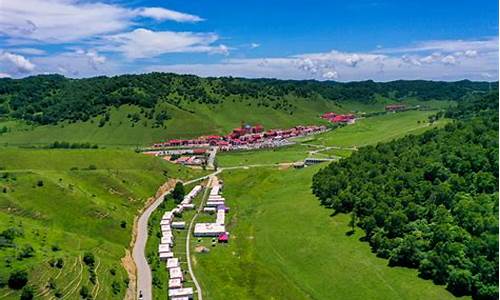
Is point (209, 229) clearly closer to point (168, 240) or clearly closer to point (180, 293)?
point (168, 240)

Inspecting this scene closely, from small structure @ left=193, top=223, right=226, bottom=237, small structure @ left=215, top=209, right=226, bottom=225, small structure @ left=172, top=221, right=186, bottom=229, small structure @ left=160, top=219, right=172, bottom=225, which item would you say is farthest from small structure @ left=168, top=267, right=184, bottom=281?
small structure @ left=215, top=209, right=226, bottom=225

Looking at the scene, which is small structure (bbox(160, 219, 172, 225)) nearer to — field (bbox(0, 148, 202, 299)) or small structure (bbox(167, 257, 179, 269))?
field (bbox(0, 148, 202, 299))

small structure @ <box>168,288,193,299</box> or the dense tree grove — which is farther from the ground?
the dense tree grove

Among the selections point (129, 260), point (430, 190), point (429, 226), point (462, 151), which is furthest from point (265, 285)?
point (462, 151)

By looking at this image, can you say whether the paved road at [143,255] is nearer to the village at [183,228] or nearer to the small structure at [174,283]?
the small structure at [174,283]

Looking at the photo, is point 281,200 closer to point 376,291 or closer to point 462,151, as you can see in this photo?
point 462,151

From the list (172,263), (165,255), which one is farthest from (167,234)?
(172,263)
